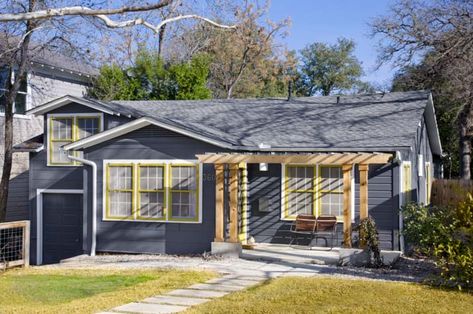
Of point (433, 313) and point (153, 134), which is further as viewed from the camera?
point (153, 134)

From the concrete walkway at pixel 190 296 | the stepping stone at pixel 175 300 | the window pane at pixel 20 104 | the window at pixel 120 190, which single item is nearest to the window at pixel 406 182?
the concrete walkway at pixel 190 296

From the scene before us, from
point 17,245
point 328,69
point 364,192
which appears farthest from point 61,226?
point 328,69

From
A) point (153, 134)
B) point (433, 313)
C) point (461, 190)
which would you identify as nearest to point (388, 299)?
point (433, 313)

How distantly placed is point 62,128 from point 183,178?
4.61 meters

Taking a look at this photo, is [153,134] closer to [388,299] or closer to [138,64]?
[388,299]

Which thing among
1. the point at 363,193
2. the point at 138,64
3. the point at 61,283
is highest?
the point at 138,64

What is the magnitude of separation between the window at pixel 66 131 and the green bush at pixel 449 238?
30.7ft

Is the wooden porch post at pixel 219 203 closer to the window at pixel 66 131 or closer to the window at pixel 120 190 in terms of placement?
the window at pixel 120 190

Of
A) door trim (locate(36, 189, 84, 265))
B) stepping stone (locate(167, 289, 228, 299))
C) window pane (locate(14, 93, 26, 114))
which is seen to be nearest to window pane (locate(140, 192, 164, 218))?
door trim (locate(36, 189, 84, 265))

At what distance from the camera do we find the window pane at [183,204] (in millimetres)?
14914

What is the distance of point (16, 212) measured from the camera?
20.3 metres

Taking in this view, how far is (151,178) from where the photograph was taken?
15.2 metres

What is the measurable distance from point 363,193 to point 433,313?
4824 millimetres

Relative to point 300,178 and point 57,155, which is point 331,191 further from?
point 57,155
